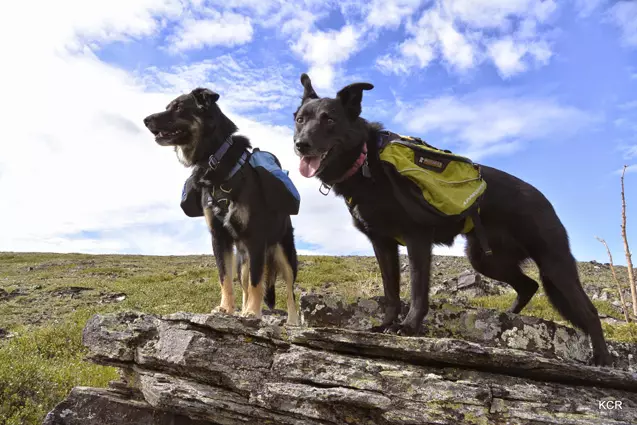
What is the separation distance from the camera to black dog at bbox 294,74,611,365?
4.54 m

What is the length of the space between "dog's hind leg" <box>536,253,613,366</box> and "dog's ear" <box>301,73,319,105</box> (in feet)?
10.7

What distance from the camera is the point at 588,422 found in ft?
11.3

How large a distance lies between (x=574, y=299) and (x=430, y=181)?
2.10 m

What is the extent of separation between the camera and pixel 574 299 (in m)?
4.93

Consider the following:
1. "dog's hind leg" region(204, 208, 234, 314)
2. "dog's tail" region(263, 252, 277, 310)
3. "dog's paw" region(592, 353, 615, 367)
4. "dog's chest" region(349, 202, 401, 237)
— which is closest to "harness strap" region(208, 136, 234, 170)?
"dog's hind leg" region(204, 208, 234, 314)

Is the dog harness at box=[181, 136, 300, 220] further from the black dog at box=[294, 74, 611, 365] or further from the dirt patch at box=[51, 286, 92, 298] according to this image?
the dirt patch at box=[51, 286, 92, 298]

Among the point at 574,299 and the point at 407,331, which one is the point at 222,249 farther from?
the point at 574,299

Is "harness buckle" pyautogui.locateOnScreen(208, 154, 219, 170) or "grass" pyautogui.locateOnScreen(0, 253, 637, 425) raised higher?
"harness buckle" pyautogui.locateOnScreen(208, 154, 219, 170)

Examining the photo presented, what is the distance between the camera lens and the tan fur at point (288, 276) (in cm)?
626

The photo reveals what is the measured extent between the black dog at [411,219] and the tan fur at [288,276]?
5.06ft

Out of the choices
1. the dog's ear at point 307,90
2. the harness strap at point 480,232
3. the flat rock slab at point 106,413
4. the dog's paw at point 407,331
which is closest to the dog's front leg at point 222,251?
the flat rock slab at point 106,413

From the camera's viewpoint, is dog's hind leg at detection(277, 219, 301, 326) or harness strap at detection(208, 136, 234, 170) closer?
harness strap at detection(208, 136, 234, 170)

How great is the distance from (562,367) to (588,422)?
53cm

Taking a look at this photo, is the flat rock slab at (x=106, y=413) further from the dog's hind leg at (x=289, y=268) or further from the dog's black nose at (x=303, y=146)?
the dog's black nose at (x=303, y=146)
